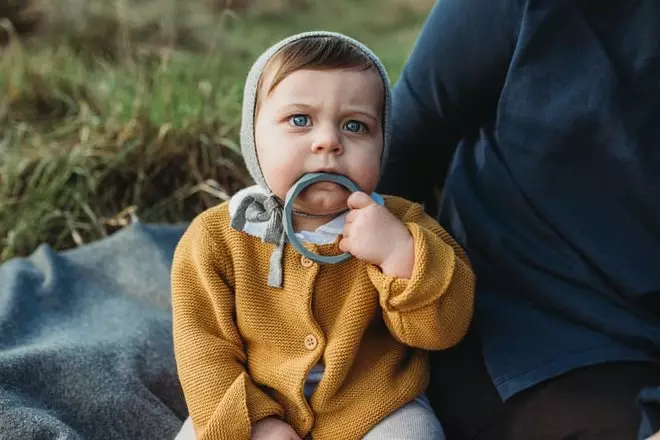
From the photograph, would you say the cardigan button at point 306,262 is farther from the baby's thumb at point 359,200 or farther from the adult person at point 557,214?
the adult person at point 557,214

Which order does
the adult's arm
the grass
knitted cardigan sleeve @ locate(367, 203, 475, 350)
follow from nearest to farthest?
knitted cardigan sleeve @ locate(367, 203, 475, 350) → the adult's arm → the grass

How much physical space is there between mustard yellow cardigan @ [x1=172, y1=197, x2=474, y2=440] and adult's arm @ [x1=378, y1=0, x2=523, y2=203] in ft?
0.73

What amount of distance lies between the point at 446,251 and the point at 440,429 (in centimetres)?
26

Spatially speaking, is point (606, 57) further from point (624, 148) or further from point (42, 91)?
point (42, 91)

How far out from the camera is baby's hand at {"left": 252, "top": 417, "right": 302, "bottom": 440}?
118 cm

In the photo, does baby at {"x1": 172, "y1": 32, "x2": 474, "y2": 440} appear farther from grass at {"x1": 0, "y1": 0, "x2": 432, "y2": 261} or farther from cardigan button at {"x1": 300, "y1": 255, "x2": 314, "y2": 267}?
grass at {"x1": 0, "y1": 0, "x2": 432, "y2": 261}

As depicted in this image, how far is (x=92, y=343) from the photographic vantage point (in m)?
1.49

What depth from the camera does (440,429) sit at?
126cm

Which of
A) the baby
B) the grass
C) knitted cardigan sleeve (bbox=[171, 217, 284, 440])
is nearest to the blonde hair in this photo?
the baby

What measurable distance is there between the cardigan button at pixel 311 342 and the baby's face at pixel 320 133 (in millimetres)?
174

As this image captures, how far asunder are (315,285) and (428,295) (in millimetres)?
170

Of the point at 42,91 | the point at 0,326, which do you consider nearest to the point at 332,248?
the point at 0,326

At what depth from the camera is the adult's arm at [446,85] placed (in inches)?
50.6

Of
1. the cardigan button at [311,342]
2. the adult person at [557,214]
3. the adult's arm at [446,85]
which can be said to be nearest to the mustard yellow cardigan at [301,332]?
the cardigan button at [311,342]
